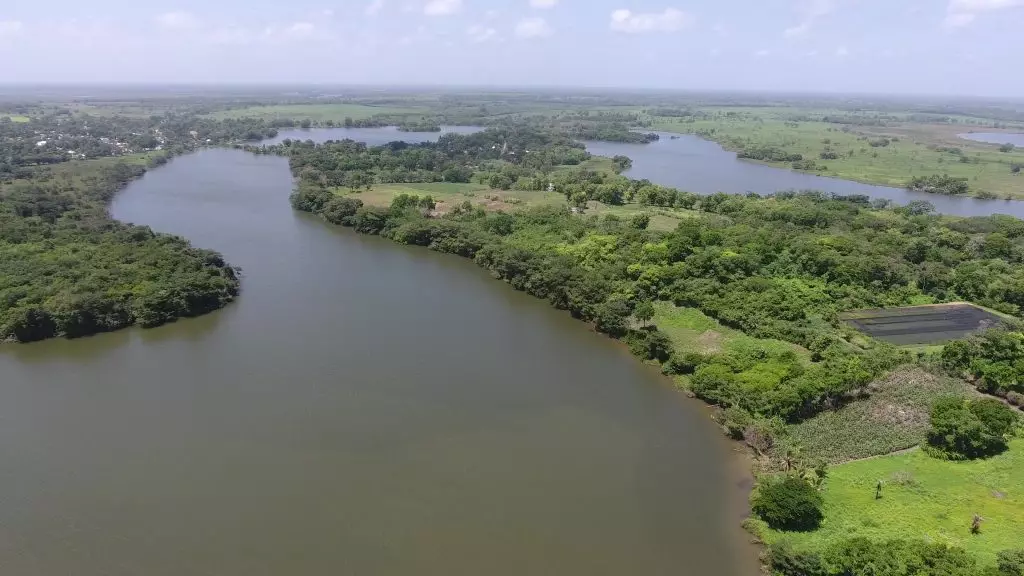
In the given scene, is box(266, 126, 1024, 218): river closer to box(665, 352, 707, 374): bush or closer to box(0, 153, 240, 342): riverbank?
box(665, 352, 707, 374): bush

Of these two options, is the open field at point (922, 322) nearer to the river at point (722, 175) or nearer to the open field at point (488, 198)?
the open field at point (488, 198)

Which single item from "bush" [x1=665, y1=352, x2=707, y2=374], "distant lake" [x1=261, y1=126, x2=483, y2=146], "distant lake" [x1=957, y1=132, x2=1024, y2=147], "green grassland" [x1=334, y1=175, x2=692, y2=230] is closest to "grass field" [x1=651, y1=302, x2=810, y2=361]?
"bush" [x1=665, y1=352, x2=707, y2=374]

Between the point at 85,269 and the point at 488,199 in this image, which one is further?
the point at 488,199

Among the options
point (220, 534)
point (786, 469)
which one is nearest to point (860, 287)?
point (786, 469)

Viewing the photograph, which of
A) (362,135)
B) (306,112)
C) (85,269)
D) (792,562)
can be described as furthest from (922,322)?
(306,112)

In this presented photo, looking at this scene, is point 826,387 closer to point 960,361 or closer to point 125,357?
point 960,361

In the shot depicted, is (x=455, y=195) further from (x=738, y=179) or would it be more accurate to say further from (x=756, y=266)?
(x=738, y=179)
